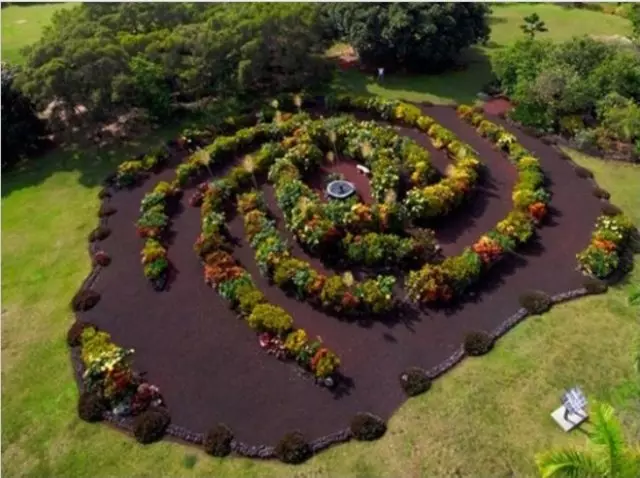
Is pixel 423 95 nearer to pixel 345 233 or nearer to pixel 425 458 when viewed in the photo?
pixel 345 233

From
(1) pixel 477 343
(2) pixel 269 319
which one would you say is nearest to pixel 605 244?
(1) pixel 477 343

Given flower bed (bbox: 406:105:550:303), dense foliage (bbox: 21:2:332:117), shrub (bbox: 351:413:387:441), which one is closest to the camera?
shrub (bbox: 351:413:387:441)

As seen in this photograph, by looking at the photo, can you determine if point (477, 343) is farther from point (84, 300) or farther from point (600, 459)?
point (84, 300)

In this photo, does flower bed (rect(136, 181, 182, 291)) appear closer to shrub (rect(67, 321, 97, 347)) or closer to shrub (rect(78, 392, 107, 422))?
shrub (rect(67, 321, 97, 347))

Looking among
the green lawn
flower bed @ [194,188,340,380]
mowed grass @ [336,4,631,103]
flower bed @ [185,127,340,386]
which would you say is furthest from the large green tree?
flower bed @ [194,188,340,380]

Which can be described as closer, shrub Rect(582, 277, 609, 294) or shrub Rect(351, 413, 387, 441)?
shrub Rect(351, 413, 387, 441)

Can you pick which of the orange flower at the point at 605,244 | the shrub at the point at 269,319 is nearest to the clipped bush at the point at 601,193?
the orange flower at the point at 605,244
